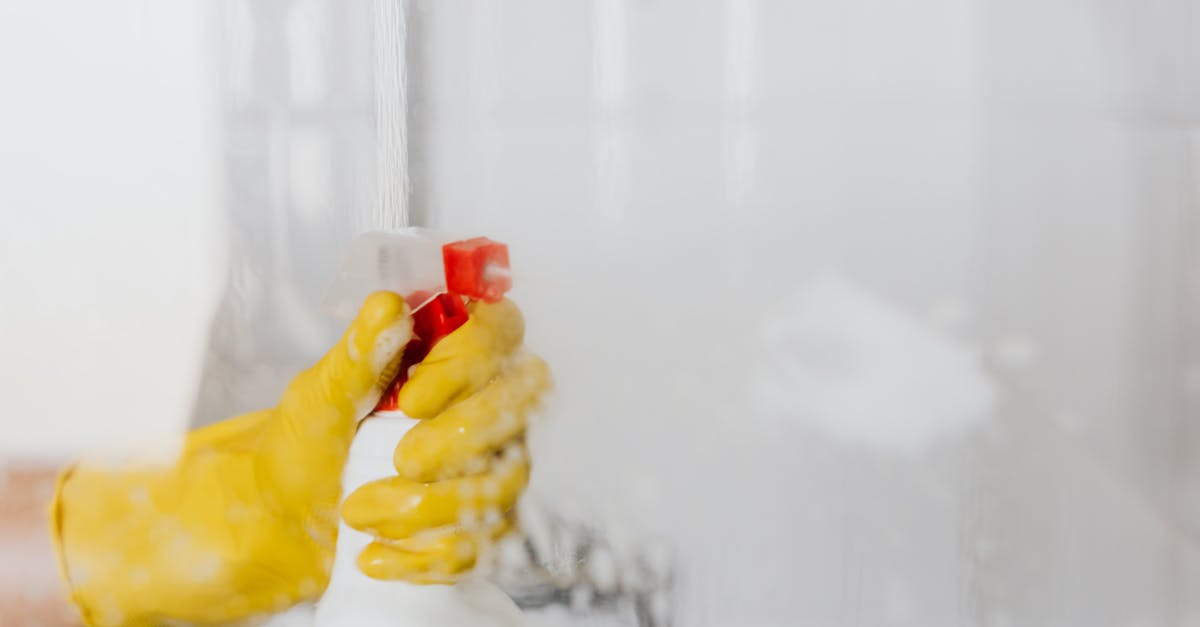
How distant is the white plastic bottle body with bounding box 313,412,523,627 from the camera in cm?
48

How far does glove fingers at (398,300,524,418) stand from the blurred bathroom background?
10.1 inches

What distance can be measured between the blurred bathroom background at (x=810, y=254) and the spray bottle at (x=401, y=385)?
26 cm

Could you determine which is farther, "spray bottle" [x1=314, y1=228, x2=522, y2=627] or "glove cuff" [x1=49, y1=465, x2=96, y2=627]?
"glove cuff" [x1=49, y1=465, x2=96, y2=627]

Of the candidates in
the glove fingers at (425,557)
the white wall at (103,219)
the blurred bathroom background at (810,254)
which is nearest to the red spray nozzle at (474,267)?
the glove fingers at (425,557)

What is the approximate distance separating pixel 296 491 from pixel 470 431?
15 centimetres

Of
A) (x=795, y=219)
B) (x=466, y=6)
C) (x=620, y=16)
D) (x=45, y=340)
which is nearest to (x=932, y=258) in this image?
(x=795, y=219)

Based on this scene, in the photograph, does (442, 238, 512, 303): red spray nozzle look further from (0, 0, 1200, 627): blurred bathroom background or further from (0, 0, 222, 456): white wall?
(0, 0, 222, 456): white wall

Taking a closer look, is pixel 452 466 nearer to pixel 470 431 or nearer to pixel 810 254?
pixel 470 431

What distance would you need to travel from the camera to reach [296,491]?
58 centimetres

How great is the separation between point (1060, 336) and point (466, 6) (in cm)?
60

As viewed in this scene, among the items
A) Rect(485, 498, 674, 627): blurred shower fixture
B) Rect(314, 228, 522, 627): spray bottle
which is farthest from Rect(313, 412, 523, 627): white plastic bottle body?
Rect(485, 498, 674, 627): blurred shower fixture

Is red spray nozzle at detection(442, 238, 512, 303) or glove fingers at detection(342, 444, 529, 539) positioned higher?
red spray nozzle at detection(442, 238, 512, 303)

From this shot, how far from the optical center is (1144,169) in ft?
2.68

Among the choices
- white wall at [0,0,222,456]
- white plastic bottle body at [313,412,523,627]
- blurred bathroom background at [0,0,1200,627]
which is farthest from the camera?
white wall at [0,0,222,456]
